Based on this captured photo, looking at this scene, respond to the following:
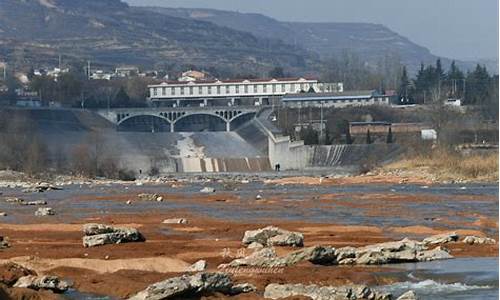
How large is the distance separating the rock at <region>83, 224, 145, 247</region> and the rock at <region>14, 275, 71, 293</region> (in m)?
10.6

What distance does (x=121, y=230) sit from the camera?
39844 millimetres

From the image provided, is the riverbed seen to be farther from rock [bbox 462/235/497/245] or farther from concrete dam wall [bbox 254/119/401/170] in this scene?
concrete dam wall [bbox 254/119/401/170]

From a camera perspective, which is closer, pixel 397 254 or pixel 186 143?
pixel 397 254

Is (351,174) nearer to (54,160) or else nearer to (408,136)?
(408,136)

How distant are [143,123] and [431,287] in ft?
570

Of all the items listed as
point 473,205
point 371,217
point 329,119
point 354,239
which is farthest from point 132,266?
point 329,119

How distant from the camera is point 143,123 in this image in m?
200

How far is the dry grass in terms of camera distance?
341 ft

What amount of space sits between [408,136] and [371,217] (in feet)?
313

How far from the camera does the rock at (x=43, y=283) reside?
86.5 feet

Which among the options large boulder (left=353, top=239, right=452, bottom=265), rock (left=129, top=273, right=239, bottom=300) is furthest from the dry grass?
rock (left=129, top=273, right=239, bottom=300)

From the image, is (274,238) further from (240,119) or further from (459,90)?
(240,119)

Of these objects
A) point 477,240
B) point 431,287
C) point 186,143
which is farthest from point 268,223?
point 186,143

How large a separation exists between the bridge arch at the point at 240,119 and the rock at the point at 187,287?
553 feet
